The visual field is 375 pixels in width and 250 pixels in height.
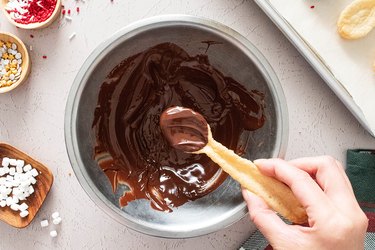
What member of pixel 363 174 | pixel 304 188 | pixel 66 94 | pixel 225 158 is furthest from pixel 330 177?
pixel 66 94

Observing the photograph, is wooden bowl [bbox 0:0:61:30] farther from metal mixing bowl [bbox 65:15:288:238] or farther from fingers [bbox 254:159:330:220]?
fingers [bbox 254:159:330:220]

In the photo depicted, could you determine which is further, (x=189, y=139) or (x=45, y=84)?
(x=45, y=84)

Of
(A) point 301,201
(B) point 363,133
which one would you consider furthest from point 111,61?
(B) point 363,133

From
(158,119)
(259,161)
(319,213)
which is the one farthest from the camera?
(158,119)

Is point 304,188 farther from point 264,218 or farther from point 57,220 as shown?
point 57,220

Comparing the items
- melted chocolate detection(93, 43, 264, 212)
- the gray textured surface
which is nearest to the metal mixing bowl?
melted chocolate detection(93, 43, 264, 212)

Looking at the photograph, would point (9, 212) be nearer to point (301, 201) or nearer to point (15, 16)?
point (15, 16)
